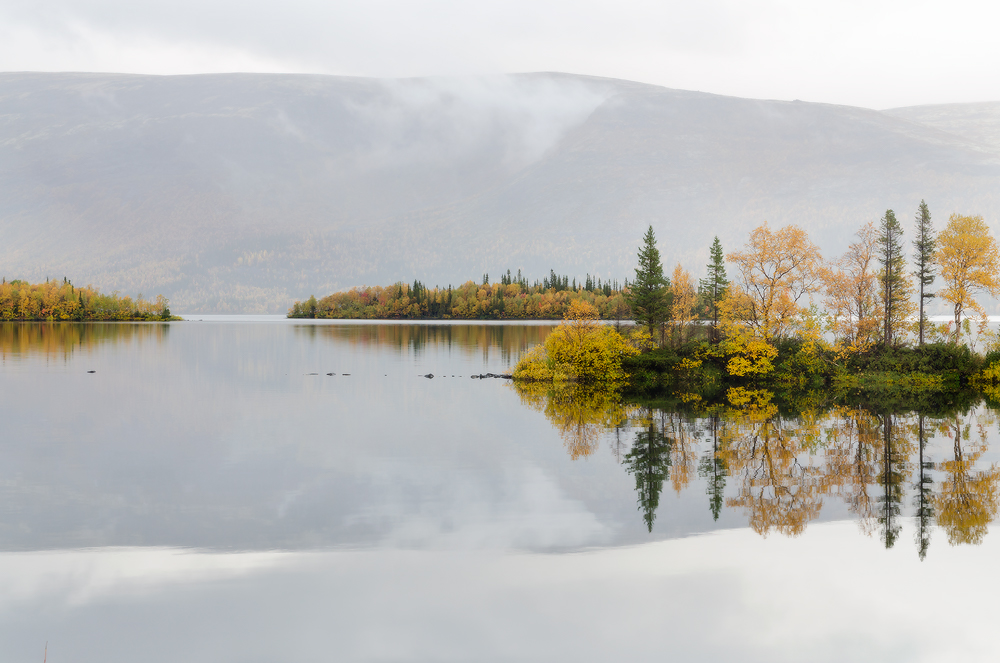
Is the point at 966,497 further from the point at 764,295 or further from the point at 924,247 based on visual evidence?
the point at 924,247

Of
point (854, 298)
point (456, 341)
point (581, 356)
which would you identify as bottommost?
point (456, 341)

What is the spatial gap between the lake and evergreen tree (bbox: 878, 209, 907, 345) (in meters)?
22.0

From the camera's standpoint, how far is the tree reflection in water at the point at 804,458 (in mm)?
14711

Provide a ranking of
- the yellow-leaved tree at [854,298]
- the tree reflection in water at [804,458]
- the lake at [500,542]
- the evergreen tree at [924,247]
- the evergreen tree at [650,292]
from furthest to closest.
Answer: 1. the evergreen tree at [650,292]
2. the evergreen tree at [924,247]
3. the yellow-leaved tree at [854,298]
4. the tree reflection in water at [804,458]
5. the lake at [500,542]

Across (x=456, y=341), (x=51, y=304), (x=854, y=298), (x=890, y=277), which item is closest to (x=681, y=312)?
(x=854, y=298)

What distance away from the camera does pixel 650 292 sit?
55594mm

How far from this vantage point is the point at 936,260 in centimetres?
5044

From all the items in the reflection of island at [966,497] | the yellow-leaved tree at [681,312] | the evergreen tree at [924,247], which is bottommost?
the reflection of island at [966,497]

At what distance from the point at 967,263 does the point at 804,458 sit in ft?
127

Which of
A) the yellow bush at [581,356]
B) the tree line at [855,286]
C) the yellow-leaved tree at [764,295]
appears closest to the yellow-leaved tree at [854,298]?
the tree line at [855,286]

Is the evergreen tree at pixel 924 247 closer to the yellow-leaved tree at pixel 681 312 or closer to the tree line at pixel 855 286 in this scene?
the tree line at pixel 855 286

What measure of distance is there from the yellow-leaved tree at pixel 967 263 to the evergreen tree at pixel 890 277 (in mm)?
3068

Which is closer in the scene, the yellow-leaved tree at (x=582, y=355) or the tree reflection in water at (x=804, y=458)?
the tree reflection in water at (x=804, y=458)

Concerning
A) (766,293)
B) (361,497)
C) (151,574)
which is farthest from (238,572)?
(766,293)
